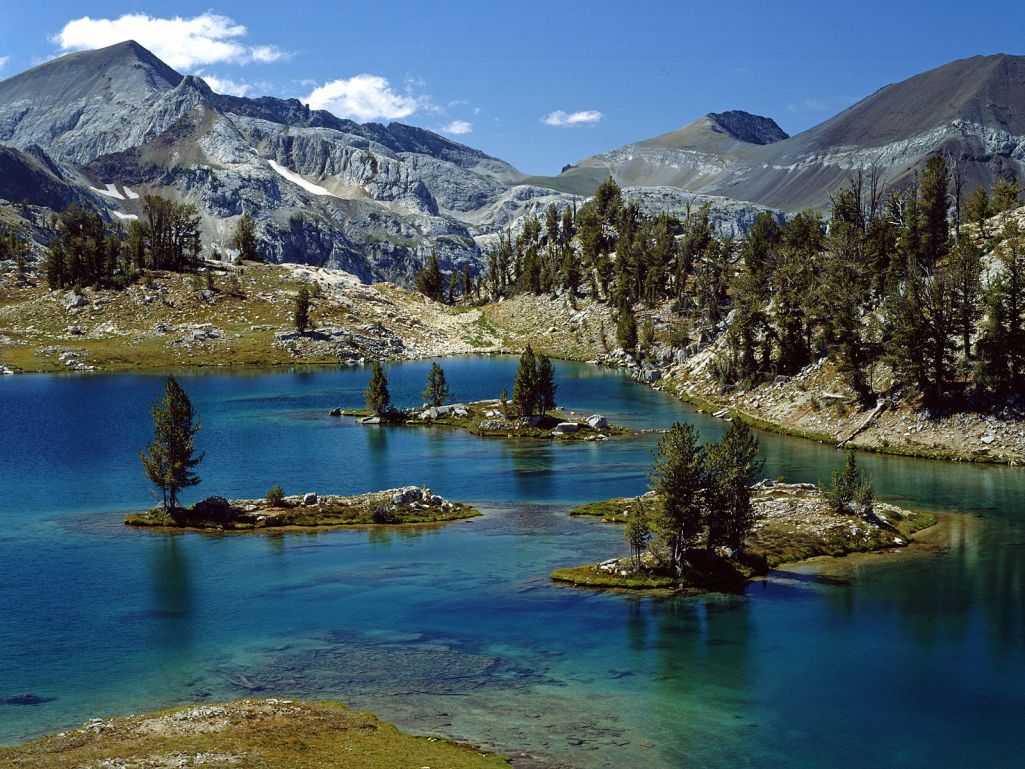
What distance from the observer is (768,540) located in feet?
249

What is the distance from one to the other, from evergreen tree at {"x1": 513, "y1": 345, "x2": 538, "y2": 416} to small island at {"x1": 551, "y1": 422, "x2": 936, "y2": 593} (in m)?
52.3

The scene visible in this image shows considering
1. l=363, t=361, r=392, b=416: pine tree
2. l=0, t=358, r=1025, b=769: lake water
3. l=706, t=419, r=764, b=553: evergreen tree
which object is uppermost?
l=363, t=361, r=392, b=416: pine tree

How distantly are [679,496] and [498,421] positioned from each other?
69.5 metres

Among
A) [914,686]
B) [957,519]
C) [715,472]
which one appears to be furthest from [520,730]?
[957,519]

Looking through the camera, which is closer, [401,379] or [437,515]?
[437,515]

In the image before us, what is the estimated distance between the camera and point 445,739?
143 feet

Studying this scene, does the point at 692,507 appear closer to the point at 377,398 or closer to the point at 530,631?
the point at 530,631

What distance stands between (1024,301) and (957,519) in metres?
44.2

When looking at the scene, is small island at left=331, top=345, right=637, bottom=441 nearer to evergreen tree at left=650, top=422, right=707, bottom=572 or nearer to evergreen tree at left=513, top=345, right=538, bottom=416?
evergreen tree at left=513, top=345, right=538, bottom=416

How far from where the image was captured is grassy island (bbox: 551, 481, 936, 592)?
67.7m

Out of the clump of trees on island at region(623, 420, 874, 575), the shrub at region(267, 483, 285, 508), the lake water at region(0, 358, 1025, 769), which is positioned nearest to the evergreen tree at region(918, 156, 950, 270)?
the lake water at region(0, 358, 1025, 769)

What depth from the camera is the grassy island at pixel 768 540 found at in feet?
222

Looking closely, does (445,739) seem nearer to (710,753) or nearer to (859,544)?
(710,753)

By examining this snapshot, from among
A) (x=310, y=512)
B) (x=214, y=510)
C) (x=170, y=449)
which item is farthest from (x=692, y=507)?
(x=170, y=449)
